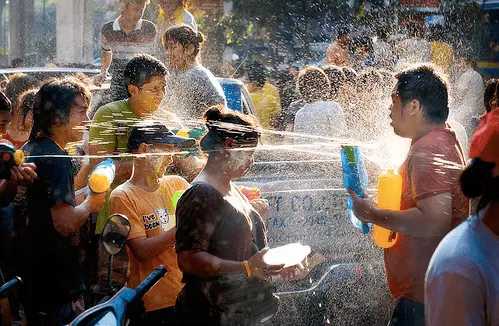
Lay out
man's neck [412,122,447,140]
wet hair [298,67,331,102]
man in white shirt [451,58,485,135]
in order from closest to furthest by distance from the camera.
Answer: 1. man's neck [412,122,447,140]
2. wet hair [298,67,331,102]
3. man in white shirt [451,58,485,135]

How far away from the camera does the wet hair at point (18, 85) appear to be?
532 centimetres

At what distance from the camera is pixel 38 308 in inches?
Answer: 156

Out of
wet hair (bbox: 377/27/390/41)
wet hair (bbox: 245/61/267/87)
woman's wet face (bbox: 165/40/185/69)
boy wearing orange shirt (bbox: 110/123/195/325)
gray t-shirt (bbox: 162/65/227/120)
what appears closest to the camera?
boy wearing orange shirt (bbox: 110/123/195/325)

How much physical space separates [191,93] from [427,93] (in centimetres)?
191

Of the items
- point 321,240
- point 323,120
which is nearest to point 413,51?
point 323,120

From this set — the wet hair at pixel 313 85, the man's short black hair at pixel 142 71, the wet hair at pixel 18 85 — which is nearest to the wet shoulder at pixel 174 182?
the man's short black hair at pixel 142 71

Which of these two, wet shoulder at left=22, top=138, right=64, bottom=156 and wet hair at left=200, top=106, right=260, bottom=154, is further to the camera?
wet shoulder at left=22, top=138, right=64, bottom=156

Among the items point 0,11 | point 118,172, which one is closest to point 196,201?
point 118,172

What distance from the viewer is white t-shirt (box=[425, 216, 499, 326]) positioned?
7.44 ft

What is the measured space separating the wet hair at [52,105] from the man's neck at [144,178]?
0.41m

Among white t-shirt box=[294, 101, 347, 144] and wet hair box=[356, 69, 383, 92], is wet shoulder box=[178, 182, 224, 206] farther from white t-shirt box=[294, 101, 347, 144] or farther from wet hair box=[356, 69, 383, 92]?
wet hair box=[356, 69, 383, 92]

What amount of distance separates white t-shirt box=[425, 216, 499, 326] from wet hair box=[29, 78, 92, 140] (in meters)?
2.24

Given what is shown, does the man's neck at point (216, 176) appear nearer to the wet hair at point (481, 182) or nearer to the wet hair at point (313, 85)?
the wet hair at point (481, 182)

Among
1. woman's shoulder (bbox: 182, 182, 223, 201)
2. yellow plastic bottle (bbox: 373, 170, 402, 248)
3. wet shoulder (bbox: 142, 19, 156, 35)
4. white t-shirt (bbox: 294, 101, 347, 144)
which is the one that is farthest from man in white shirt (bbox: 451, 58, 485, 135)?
woman's shoulder (bbox: 182, 182, 223, 201)
